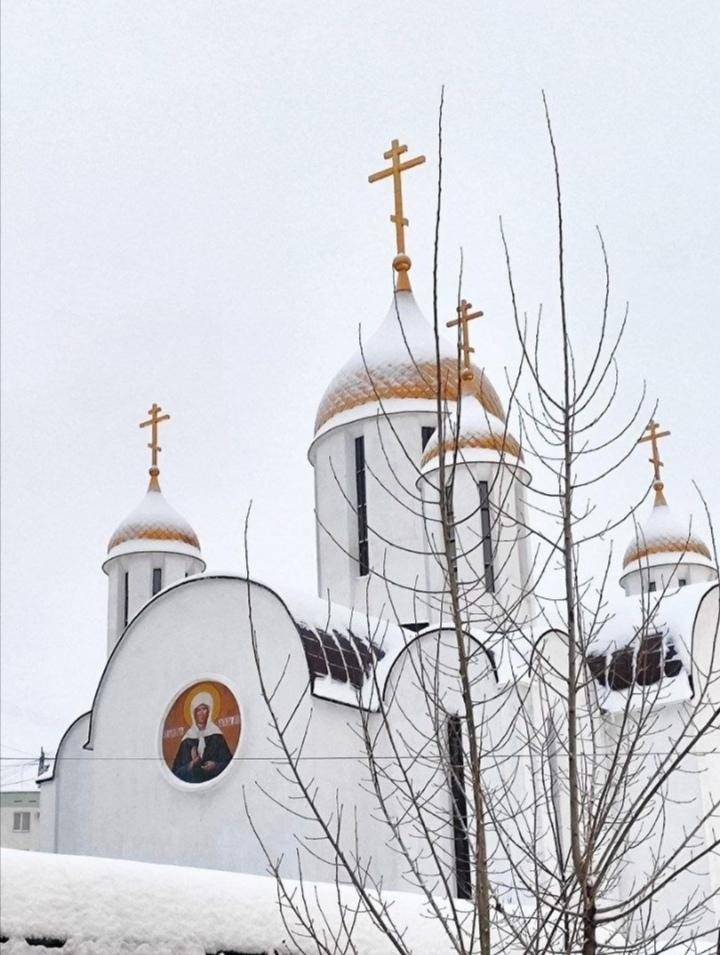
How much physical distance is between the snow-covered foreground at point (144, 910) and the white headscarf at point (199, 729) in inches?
217

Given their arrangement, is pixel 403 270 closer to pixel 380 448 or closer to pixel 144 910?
pixel 380 448

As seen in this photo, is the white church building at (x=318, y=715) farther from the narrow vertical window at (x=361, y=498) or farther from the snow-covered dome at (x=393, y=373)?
the snow-covered dome at (x=393, y=373)

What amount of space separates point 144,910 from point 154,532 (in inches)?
502

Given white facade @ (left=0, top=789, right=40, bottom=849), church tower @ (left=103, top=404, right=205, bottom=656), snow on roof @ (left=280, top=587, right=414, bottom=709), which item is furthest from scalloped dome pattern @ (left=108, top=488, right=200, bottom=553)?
white facade @ (left=0, top=789, right=40, bottom=849)

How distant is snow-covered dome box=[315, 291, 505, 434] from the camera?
14.1 metres

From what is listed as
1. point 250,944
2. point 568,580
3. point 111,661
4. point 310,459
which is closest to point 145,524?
point 310,459

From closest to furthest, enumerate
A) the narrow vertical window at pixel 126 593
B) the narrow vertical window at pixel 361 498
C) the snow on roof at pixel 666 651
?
the snow on roof at pixel 666 651 < the narrow vertical window at pixel 361 498 < the narrow vertical window at pixel 126 593

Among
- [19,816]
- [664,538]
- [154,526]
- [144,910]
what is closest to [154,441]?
[154,526]

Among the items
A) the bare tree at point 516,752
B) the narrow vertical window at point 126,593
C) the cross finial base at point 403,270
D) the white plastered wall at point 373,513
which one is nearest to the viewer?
the bare tree at point 516,752

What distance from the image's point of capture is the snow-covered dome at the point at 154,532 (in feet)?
55.0

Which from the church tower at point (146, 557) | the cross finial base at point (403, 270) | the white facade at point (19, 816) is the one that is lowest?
the white facade at point (19, 816)

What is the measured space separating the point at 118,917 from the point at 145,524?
12906 millimetres

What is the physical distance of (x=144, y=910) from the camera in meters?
4.27

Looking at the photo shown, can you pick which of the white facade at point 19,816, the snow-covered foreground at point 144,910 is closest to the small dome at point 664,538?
the snow-covered foreground at point 144,910
